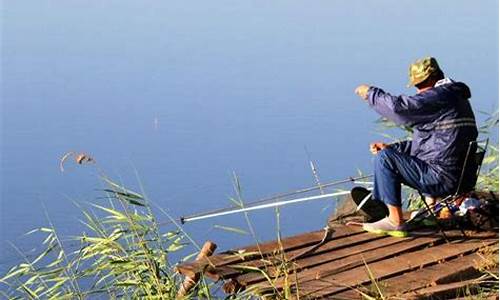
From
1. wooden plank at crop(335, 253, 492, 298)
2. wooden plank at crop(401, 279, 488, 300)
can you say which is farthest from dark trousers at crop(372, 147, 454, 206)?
wooden plank at crop(401, 279, 488, 300)

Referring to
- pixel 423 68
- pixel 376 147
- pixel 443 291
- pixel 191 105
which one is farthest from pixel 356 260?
pixel 191 105

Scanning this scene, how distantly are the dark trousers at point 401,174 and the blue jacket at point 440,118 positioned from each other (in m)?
0.06

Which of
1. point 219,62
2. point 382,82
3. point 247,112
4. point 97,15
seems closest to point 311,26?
point 219,62

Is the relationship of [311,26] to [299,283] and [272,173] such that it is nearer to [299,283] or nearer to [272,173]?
[272,173]

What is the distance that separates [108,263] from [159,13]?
63.0 metres

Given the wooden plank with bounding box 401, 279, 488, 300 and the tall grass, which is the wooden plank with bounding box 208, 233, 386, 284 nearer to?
the tall grass

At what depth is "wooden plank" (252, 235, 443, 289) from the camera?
5727 millimetres

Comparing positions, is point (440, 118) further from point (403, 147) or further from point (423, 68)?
point (403, 147)

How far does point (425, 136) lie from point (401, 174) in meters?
0.29

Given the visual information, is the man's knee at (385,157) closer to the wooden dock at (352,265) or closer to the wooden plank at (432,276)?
the wooden dock at (352,265)

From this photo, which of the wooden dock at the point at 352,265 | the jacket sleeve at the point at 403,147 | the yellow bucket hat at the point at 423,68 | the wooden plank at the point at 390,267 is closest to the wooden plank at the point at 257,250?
the wooden dock at the point at 352,265

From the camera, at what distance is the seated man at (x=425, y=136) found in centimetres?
648

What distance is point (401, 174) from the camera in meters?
6.60

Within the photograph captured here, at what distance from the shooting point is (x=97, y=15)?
66.2 m
